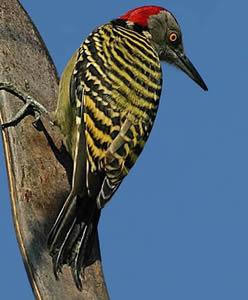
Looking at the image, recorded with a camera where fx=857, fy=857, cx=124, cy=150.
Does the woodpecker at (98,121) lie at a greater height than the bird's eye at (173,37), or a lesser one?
lesser

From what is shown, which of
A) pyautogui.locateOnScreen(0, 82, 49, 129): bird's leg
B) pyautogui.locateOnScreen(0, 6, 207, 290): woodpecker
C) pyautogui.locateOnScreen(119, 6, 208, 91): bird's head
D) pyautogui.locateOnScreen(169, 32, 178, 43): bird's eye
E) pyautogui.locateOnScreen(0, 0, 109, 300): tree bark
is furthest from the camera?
pyautogui.locateOnScreen(169, 32, 178, 43): bird's eye

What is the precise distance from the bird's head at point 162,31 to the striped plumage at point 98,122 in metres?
0.63

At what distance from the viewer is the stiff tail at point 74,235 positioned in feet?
15.9

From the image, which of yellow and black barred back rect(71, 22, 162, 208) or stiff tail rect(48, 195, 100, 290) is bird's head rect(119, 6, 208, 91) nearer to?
yellow and black barred back rect(71, 22, 162, 208)

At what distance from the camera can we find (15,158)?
5008 millimetres

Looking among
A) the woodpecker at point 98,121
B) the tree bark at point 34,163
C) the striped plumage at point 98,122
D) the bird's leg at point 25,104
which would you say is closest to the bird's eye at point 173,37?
the woodpecker at point 98,121

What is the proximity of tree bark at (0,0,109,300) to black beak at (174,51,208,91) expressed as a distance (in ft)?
3.87

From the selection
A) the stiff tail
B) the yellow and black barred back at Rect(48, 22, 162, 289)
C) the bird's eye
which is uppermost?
the bird's eye

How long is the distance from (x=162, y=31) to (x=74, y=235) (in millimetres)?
2153

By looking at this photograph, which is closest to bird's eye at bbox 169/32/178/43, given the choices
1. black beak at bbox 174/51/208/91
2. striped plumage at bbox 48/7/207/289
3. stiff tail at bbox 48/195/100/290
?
black beak at bbox 174/51/208/91

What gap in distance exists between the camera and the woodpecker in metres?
5.01

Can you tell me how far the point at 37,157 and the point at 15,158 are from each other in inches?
9.6

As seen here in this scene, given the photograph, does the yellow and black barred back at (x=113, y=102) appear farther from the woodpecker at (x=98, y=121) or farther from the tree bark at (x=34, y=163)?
the tree bark at (x=34, y=163)

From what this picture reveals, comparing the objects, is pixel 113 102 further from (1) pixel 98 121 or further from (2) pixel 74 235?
(2) pixel 74 235
